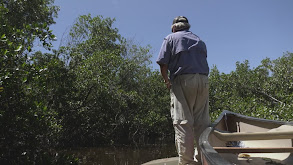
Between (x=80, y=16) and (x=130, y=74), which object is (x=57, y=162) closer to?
(x=130, y=74)

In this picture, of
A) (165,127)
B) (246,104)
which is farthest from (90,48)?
(246,104)

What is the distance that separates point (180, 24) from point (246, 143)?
2.09 m

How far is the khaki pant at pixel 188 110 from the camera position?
7.73ft

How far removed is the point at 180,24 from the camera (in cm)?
283

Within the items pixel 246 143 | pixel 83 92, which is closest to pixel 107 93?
pixel 83 92

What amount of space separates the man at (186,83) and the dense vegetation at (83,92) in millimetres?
2430

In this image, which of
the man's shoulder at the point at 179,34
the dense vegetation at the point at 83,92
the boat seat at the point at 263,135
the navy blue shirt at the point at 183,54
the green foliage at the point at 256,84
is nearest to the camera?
the boat seat at the point at 263,135

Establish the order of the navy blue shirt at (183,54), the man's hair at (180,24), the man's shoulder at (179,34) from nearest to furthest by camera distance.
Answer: the navy blue shirt at (183,54)
the man's shoulder at (179,34)
the man's hair at (180,24)

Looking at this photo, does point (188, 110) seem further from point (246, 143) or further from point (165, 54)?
point (246, 143)

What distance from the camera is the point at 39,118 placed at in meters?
4.57

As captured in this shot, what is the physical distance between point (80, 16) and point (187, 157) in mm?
16501

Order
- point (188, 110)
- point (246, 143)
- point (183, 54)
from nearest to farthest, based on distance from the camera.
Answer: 1. point (188, 110)
2. point (183, 54)
3. point (246, 143)

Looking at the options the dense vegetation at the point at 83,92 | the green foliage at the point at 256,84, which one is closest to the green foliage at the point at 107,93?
the dense vegetation at the point at 83,92

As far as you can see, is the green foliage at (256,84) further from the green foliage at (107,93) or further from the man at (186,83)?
the man at (186,83)
